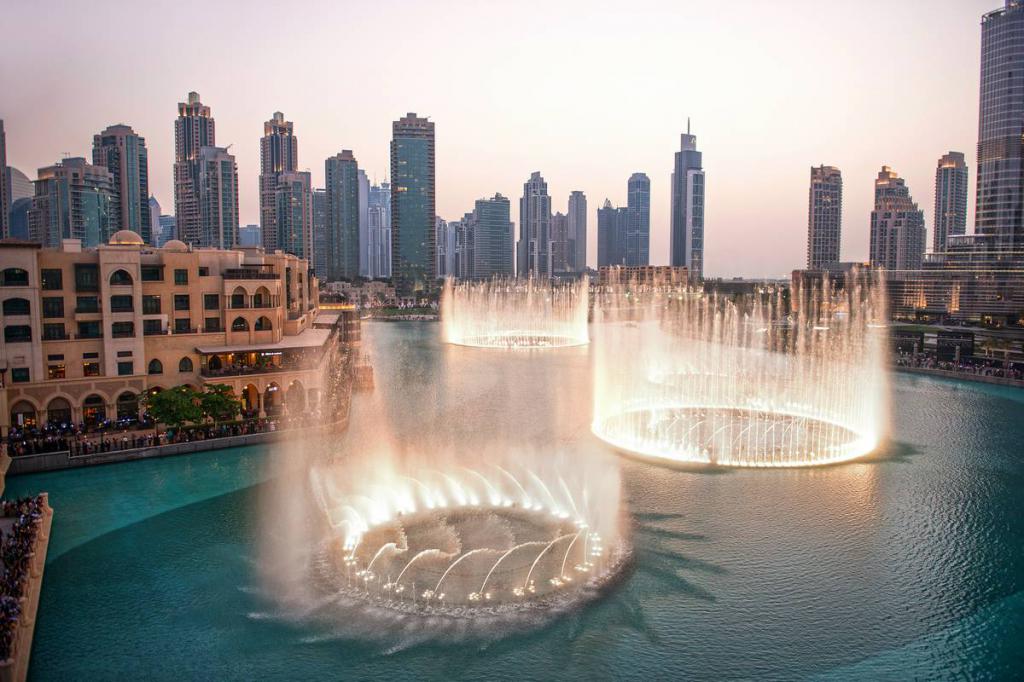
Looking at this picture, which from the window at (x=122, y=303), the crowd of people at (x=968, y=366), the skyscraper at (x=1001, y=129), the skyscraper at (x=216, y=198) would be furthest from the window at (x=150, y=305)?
the skyscraper at (x=216, y=198)

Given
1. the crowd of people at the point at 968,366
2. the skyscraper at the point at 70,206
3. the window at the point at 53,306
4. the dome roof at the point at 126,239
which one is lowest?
the crowd of people at the point at 968,366

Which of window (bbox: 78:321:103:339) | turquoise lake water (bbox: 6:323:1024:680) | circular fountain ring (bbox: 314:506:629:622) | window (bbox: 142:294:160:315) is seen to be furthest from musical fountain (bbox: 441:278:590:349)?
circular fountain ring (bbox: 314:506:629:622)

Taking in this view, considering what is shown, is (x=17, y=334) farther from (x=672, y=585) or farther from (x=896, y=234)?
(x=896, y=234)

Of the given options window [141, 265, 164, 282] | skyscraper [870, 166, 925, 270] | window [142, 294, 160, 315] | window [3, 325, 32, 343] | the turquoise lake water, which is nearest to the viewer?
the turquoise lake water

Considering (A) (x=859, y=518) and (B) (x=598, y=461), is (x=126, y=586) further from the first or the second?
(A) (x=859, y=518)

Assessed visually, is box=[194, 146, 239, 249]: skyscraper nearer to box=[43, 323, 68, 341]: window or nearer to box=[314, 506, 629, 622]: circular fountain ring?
box=[43, 323, 68, 341]: window

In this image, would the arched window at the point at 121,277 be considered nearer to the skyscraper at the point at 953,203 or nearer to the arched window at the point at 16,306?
the arched window at the point at 16,306
